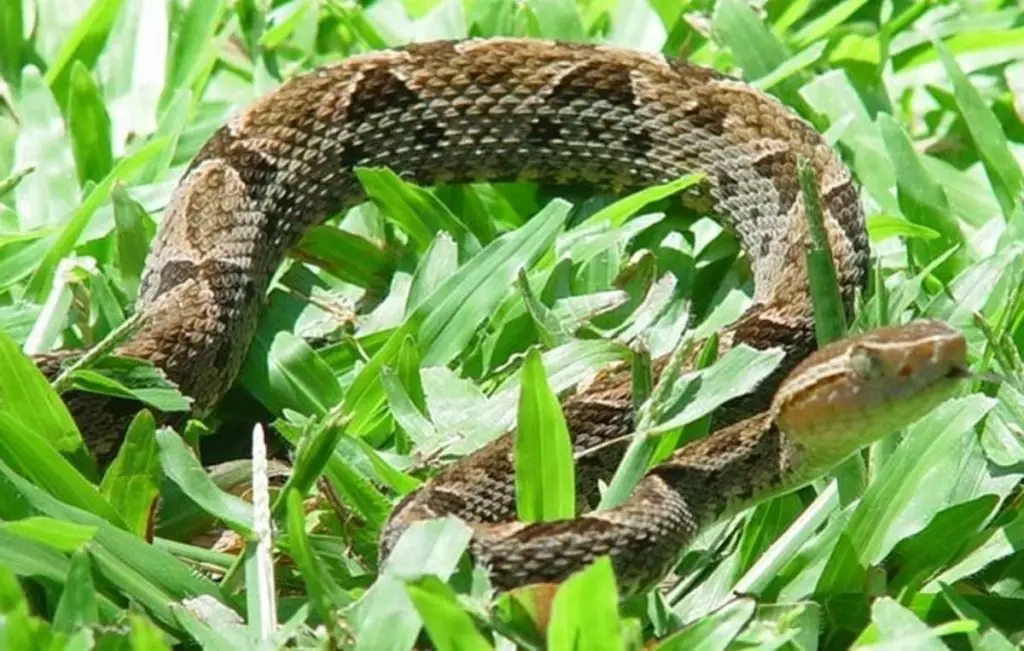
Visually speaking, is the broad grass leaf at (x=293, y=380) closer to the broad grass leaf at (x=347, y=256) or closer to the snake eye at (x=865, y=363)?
the broad grass leaf at (x=347, y=256)

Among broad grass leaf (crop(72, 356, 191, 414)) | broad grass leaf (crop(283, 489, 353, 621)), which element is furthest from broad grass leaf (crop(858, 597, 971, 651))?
broad grass leaf (crop(72, 356, 191, 414))

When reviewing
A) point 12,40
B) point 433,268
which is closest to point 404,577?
point 433,268

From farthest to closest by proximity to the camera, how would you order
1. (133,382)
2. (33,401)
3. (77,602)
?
(133,382), (33,401), (77,602)

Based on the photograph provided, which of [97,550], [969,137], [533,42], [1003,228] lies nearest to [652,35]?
[533,42]

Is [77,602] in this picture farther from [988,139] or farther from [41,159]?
[988,139]

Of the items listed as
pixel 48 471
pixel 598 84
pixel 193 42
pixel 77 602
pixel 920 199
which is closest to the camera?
pixel 77 602

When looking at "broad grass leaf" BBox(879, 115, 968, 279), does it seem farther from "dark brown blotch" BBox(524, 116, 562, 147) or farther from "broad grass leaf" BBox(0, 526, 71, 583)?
"broad grass leaf" BBox(0, 526, 71, 583)

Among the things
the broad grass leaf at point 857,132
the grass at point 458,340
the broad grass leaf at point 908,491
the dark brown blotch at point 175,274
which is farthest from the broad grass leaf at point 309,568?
the broad grass leaf at point 857,132

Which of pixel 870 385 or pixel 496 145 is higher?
pixel 870 385

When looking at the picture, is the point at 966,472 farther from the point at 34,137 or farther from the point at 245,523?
the point at 34,137
